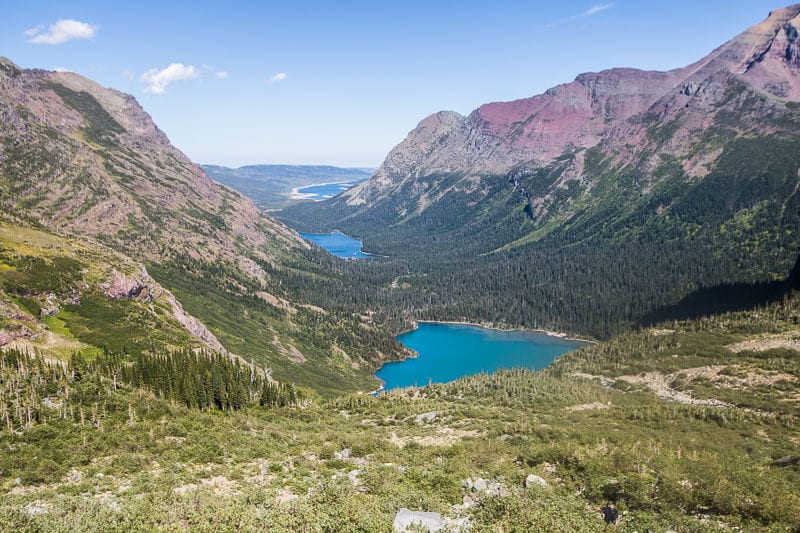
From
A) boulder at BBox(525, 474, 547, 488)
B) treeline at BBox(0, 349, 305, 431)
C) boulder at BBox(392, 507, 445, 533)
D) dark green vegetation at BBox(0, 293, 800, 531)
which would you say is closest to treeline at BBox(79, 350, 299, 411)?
treeline at BBox(0, 349, 305, 431)

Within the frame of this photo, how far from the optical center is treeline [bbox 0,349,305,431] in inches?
2028

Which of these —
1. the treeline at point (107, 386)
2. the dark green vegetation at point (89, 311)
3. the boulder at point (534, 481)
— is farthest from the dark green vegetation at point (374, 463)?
the dark green vegetation at point (89, 311)

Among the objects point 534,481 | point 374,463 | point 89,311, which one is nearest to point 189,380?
point 374,463

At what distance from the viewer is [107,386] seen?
6209 cm

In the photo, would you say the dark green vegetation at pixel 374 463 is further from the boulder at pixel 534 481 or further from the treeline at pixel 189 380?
the treeline at pixel 189 380

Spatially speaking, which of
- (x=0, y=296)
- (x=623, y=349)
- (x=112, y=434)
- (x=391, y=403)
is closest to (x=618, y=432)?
(x=391, y=403)

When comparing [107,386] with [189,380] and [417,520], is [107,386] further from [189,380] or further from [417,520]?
[417,520]

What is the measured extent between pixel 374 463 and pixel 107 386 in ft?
126

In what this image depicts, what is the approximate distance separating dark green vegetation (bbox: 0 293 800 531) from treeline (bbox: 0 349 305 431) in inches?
16.7

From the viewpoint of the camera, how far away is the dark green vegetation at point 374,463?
106 ft

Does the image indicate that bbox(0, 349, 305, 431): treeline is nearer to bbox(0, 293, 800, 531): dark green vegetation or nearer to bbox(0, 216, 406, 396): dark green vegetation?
bbox(0, 293, 800, 531): dark green vegetation

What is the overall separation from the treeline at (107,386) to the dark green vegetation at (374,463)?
16.7 inches

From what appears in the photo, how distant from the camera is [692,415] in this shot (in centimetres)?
7688

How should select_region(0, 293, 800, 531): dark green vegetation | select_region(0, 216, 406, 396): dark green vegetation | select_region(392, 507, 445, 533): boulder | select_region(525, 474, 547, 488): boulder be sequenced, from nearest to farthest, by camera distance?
select_region(392, 507, 445, 533): boulder → select_region(0, 293, 800, 531): dark green vegetation → select_region(525, 474, 547, 488): boulder → select_region(0, 216, 406, 396): dark green vegetation
